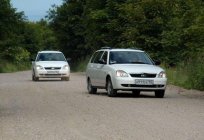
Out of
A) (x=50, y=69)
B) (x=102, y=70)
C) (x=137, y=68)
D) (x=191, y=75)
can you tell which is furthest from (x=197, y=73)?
(x=50, y=69)

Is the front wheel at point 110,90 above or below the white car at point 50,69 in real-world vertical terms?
above

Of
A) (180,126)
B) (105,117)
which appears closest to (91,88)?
(105,117)

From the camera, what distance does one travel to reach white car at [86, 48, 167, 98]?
2147cm

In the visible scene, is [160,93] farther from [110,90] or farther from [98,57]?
[98,57]

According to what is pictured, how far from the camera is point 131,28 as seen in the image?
4303cm

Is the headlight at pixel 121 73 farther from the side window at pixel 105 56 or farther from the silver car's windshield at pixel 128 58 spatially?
the side window at pixel 105 56

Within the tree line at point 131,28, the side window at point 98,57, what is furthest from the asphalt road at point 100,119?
the tree line at point 131,28

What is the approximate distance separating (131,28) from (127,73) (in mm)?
21738

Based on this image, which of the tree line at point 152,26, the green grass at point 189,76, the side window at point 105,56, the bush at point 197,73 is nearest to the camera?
the side window at point 105,56

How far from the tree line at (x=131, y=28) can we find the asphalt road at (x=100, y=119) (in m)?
5.80

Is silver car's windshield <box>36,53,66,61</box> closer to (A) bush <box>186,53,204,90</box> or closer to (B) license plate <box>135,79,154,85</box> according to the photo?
(A) bush <box>186,53,204,90</box>

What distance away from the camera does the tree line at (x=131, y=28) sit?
92.4 feet

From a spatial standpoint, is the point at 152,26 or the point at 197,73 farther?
the point at 152,26

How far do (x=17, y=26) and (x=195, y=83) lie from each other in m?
52.4
